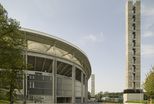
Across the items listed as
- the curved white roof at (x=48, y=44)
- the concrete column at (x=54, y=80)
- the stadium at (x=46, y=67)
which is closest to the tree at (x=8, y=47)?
the stadium at (x=46, y=67)

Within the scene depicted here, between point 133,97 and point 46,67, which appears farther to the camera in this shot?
Result: point 133,97

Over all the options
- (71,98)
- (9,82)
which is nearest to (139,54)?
(71,98)

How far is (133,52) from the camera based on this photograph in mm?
79188

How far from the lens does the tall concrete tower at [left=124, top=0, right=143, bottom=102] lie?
74.9 m

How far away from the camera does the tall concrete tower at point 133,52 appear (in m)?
74.9

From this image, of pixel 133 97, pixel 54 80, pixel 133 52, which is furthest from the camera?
pixel 133 52

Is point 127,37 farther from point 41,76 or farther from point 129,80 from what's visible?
point 41,76

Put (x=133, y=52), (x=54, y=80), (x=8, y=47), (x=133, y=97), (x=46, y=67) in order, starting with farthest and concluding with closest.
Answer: (x=133, y=52), (x=133, y=97), (x=46, y=67), (x=54, y=80), (x=8, y=47)

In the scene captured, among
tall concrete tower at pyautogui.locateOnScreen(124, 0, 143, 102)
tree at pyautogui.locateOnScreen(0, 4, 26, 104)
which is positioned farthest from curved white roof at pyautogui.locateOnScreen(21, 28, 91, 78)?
tree at pyautogui.locateOnScreen(0, 4, 26, 104)

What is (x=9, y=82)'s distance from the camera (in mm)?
21422

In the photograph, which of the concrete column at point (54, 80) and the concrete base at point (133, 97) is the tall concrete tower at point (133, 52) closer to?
the concrete base at point (133, 97)

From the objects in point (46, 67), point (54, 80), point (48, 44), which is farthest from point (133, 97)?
point (48, 44)

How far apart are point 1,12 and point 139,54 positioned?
63986 millimetres

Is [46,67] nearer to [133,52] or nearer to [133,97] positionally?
[133,97]
